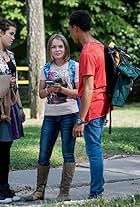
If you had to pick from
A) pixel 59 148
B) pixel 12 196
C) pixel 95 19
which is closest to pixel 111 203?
pixel 12 196

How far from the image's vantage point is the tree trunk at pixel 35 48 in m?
19.1

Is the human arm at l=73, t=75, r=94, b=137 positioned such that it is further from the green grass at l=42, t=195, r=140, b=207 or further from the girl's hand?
the green grass at l=42, t=195, r=140, b=207

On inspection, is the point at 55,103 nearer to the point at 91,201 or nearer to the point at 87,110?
the point at 87,110

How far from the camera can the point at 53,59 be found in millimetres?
6953

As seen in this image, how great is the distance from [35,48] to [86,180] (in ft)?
37.2

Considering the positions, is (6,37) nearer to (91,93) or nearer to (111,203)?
(91,93)

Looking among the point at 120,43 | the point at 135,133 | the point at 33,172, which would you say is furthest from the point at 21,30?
the point at 33,172

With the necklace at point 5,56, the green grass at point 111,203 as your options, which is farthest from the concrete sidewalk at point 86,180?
the necklace at point 5,56

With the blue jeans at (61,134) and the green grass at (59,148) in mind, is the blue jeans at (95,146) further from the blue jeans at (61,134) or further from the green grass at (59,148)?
the green grass at (59,148)

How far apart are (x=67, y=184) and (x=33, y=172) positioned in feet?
6.34

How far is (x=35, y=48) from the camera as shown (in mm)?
19188

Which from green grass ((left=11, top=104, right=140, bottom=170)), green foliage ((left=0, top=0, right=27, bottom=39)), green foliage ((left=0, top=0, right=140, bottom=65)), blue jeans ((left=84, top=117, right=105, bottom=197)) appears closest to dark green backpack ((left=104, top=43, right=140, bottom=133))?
blue jeans ((left=84, top=117, right=105, bottom=197))

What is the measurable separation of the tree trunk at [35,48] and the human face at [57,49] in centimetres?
1220

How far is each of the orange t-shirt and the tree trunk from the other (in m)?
12.6
